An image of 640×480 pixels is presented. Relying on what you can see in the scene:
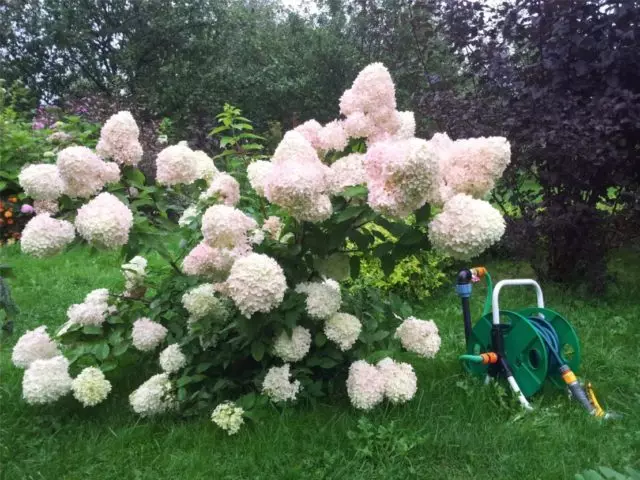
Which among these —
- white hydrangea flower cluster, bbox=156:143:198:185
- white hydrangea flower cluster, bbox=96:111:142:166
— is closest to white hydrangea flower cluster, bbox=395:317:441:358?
white hydrangea flower cluster, bbox=156:143:198:185

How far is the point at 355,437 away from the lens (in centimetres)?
226

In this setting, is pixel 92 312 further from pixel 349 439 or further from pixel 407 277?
pixel 407 277

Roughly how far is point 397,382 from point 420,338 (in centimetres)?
27

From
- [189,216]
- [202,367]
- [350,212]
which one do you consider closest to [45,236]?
[189,216]

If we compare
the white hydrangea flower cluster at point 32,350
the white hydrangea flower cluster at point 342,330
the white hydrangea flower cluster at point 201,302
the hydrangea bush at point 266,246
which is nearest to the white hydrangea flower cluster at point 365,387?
the hydrangea bush at point 266,246

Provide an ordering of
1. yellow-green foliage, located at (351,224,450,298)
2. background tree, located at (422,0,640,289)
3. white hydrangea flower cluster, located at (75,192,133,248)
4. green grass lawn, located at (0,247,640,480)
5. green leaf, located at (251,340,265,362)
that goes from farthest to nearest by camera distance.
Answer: yellow-green foliage, located at (351,224,450,298)
background tree, located at (422,0,640,289)
green leaf, located at (251,340,265,362)
green grass lawn, located at (0,247,640,480)
white hydrangea flower cluster, located at (75,192,133,248)

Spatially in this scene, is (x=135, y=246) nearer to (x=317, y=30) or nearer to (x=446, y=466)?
(x=446, y=466)

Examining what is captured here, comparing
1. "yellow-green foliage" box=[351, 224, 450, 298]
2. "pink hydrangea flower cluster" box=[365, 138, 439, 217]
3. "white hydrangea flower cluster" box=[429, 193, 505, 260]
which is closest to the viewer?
"pink hydrangea flower cluster" box=[365, 138, 439, 217]

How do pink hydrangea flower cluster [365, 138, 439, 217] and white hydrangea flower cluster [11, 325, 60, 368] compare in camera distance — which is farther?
Answer: white hydrangea flower cluster [11, 325, 60, 368]

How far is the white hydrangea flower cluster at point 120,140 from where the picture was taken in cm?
228

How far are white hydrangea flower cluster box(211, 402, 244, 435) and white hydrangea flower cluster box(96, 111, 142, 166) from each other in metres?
1.05

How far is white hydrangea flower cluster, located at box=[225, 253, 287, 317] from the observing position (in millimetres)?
1968

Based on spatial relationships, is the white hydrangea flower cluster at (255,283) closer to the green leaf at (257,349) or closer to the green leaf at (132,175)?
the green leaf at (257,349)

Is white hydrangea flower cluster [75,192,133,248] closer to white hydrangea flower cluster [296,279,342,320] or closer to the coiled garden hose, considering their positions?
white hydrangea flower cluster [296,279,342,320]
